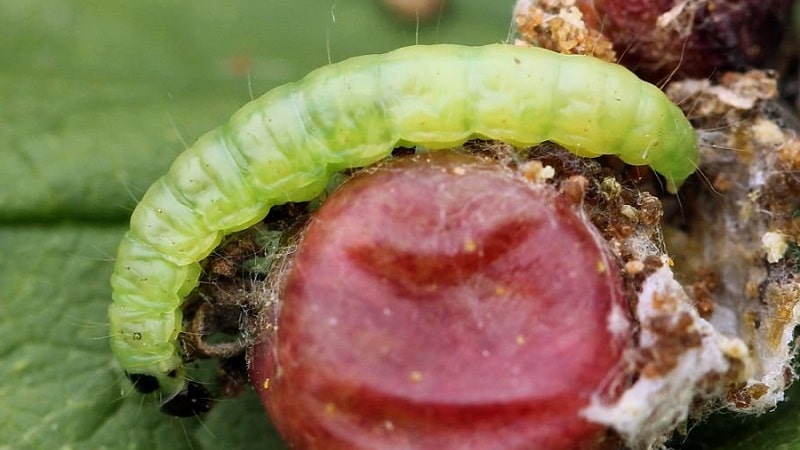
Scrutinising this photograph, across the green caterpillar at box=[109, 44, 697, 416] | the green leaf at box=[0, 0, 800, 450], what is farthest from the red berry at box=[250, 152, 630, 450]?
the green leaf at box=[0, 0, 800, 450]

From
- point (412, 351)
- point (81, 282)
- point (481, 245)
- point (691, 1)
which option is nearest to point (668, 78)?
point (691, 1)

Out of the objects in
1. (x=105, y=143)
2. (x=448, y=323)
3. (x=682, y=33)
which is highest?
(x=682, y=33)

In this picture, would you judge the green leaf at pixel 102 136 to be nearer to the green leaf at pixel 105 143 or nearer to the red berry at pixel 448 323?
the green leaf at pixel 105 143

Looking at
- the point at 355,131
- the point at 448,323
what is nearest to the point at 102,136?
the point at 355,131

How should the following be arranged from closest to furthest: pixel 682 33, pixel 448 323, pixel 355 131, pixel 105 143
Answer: pixel 448 323 < pixel 355 131 < pixel 682 33 < pixel 105 143

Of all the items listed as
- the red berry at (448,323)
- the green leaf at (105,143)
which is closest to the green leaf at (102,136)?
the green leaf at (105,143)

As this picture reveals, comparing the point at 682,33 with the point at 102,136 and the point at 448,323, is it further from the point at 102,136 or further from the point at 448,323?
the point at 102,136
